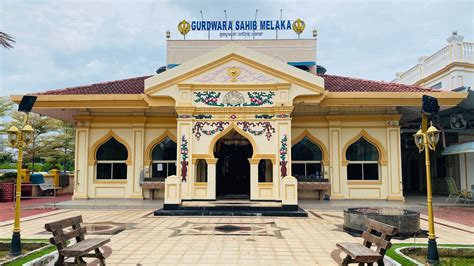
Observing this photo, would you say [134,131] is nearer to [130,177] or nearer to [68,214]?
[130,177]

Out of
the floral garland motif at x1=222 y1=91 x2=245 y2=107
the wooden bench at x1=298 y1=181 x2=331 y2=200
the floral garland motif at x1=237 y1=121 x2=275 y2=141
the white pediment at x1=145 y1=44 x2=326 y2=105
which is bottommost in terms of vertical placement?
the wooden bench at x1=298 y1=181 x2=331 y2=200

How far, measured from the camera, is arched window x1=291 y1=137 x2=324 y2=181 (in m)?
14.6

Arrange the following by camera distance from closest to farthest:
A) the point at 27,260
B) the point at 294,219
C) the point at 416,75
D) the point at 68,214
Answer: the point at 27,260, the point at 294,219, the point at 68,214, the point at 416,75

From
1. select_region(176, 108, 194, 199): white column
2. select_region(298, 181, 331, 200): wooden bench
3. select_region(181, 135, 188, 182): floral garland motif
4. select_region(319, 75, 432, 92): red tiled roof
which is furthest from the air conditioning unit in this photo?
select_region(181, 135, 188, 182): floral garland motif

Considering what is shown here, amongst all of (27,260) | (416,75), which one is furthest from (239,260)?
(416,75)

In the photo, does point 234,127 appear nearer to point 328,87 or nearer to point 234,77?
point 234,77

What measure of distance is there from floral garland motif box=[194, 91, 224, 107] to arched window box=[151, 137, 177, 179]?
3245mm

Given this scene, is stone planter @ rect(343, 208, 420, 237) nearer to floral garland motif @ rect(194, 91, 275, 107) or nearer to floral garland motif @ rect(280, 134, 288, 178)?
floral garland motif @ rect(280, 134, 288, 178)

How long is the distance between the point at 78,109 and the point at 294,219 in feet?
31.3

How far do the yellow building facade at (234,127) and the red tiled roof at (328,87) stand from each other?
0.14 ft

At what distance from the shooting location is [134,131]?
48.1 feet

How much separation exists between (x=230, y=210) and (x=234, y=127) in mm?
2755

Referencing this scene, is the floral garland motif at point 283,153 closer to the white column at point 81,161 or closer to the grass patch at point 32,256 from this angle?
the grass patch at point 32,256

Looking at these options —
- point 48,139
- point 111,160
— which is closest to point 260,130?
point 111,160
